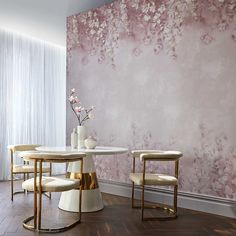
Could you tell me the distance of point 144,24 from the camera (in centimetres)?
445

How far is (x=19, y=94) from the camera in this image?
20.2 feet

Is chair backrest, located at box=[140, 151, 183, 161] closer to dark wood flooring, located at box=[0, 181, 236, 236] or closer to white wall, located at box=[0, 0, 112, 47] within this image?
dark wood flooring, located at box=[0, 181, 236, 236]

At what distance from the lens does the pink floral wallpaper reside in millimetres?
3674

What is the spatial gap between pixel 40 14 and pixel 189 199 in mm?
3596

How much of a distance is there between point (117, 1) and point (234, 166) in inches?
112

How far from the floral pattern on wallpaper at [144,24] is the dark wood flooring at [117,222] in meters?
1.96

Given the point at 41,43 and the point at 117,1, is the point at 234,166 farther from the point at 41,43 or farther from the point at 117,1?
the point at 41,43

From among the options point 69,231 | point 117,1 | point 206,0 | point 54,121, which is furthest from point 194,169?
point 54,121

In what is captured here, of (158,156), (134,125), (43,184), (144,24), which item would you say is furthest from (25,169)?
(144,24)

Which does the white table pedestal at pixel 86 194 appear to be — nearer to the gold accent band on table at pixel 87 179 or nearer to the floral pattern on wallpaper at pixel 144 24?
the gold accent band on table at pixel 87 179

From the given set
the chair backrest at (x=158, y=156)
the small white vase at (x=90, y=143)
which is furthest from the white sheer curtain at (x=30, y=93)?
the chair backrest at (x=158, y=156)

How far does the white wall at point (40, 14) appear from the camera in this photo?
4852mm

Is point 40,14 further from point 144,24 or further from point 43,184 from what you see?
point 43,184

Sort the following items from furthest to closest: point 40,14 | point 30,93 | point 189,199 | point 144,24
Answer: point 30,93 < point 40,14 < point 144,24 < point 189,199
